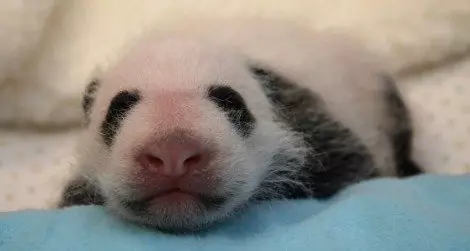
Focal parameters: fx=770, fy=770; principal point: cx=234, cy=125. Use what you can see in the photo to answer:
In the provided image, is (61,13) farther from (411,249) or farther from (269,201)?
(411,249)

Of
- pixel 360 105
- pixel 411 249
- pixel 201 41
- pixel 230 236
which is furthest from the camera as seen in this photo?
pixel 360 105

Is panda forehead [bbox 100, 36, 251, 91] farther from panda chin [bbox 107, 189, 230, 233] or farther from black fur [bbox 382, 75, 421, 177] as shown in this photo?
black fur [bbox 382, 75, 421, 177]

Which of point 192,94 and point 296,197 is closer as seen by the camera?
point 192,94

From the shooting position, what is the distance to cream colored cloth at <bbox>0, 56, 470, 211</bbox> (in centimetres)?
133

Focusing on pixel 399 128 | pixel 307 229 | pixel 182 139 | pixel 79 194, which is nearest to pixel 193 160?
pixel 182 139

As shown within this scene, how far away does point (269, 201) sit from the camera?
1.06 metres

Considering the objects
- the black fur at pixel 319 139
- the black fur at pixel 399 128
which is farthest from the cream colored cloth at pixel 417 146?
the black fur at pixel 319 139

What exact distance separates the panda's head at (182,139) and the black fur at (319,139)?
0.04 meters

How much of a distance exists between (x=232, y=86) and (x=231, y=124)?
12 centimetres

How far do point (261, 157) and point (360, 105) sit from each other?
14.5 inches

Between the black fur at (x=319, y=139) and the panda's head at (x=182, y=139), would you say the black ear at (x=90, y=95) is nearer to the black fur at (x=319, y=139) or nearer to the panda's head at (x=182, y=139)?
the panda's head at (x=182, y=139)

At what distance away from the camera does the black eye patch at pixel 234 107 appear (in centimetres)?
102

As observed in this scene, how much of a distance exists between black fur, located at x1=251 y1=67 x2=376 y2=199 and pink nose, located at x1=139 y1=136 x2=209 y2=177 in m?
0.32

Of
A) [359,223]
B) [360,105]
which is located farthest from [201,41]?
[359,223]
